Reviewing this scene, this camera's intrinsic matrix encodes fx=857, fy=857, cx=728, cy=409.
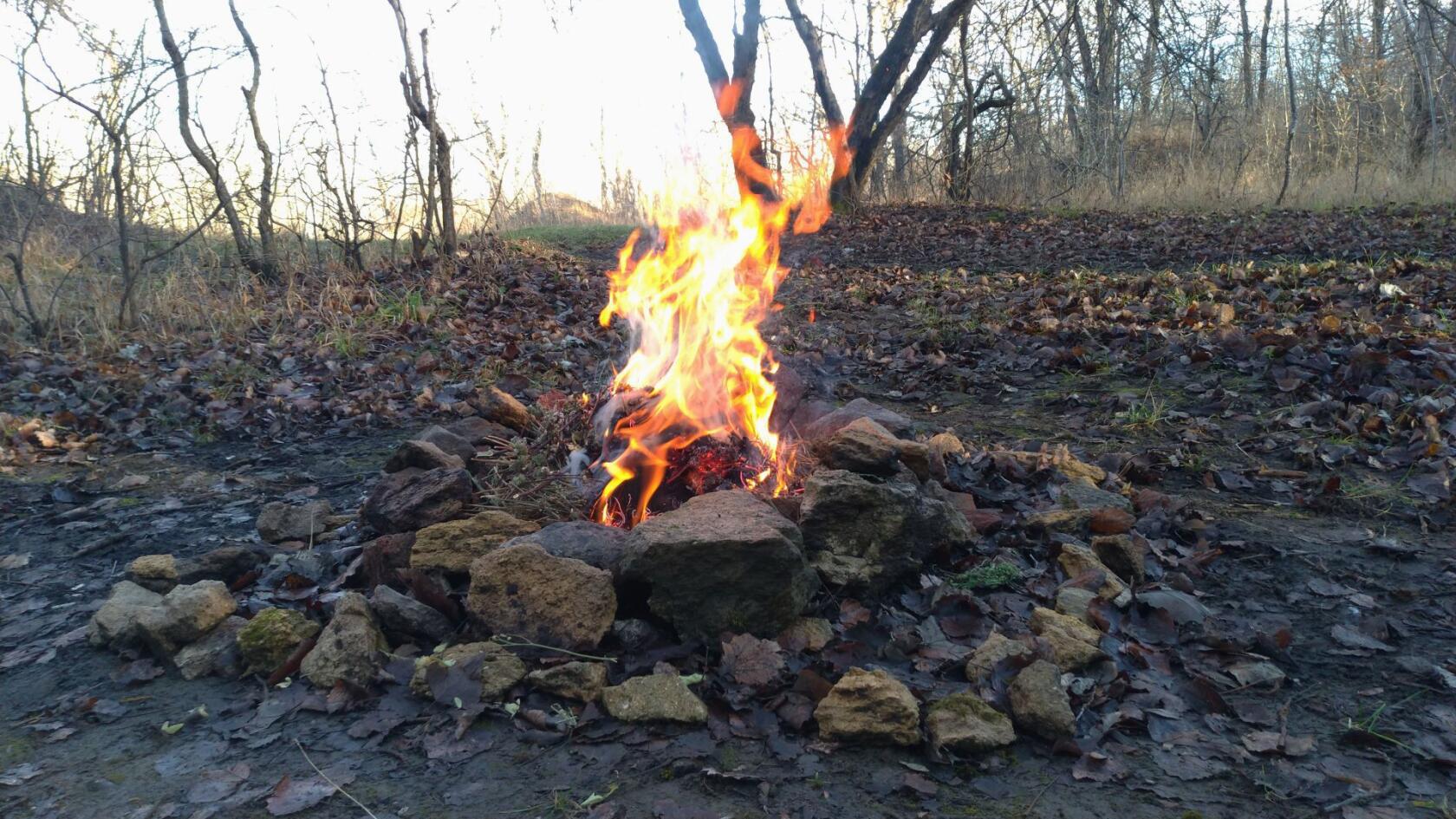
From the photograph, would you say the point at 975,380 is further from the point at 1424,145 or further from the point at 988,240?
the point at 1424,145

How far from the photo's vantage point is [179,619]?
2754 millimetres

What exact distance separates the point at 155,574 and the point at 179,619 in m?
0.53

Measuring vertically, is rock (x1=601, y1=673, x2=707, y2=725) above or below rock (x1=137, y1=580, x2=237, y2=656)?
below

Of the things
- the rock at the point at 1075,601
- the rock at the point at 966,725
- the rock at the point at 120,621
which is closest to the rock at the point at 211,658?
the rock at the point at 120,621

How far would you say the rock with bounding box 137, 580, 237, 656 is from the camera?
274 cm

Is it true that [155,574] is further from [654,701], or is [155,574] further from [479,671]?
[654,701]

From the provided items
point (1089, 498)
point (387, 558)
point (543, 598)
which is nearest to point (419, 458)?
point (387, 558)

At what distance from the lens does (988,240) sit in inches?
473

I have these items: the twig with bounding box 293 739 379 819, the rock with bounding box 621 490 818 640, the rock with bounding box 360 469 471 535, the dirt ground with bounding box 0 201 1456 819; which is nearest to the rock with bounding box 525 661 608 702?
the dirt ground with bounding box 0 201 1456 819

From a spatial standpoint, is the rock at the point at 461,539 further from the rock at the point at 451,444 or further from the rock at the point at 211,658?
the rock at the point at 451,444

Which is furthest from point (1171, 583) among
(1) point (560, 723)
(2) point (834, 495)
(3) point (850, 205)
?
(3) point (850, 205)

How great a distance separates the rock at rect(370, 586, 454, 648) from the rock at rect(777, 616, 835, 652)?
3.60 ft

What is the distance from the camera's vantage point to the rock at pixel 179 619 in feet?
8.99

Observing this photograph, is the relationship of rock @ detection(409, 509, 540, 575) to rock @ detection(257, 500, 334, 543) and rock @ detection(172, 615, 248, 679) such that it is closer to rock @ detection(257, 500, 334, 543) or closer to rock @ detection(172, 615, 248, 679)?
rock @ detection(172, 615, 248, 679)
